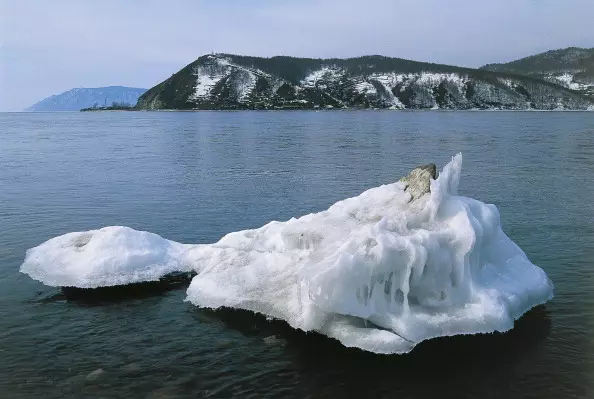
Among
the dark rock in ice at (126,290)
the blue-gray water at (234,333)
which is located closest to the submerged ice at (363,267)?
the dark rock in ice at (126,290)

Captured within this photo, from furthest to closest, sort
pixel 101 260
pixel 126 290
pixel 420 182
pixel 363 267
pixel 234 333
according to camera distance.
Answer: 1. pixel 101 260
2. pixel 420 182
3. pixel 126 290
4. pixel 234 333
5. pixel 363 267

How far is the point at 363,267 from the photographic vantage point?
14180 mm

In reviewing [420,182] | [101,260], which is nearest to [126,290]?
[101,260]

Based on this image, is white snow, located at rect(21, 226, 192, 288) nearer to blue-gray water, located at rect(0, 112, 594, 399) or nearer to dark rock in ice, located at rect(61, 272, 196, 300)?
dark rock in ice, located at rect(61, 272, 196, 300)

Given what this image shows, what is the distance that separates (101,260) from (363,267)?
9624 mm

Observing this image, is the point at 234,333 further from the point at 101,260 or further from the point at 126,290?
the point at 101,260

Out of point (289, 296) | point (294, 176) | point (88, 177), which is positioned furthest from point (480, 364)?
point (88, 177)

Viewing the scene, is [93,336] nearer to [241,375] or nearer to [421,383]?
[241,375]

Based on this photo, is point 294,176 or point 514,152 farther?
point 514,152

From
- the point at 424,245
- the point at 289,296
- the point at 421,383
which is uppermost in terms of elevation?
the point at 424,245

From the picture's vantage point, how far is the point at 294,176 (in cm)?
4441

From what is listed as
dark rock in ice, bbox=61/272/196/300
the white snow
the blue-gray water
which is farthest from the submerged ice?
the blue-gray water

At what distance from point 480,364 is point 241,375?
6031 mm

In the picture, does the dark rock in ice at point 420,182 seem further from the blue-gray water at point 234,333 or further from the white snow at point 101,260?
the white snow at point 101,260
